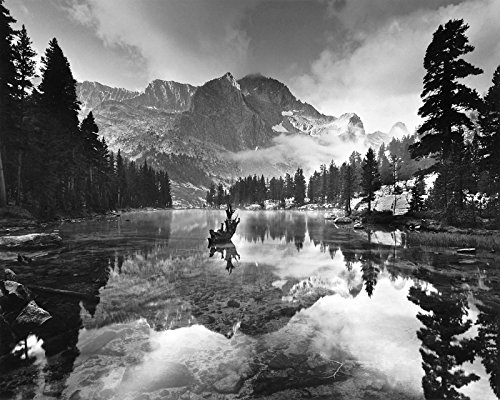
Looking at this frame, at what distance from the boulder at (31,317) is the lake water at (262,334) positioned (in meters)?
0.30

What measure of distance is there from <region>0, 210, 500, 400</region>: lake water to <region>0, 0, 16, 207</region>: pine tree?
2201 cm

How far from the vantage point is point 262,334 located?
297 inches

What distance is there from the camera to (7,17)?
26.4m

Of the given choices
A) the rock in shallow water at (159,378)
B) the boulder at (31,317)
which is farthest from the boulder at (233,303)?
the boulder at (31,317)

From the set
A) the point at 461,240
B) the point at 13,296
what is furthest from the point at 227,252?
the point at 461,240

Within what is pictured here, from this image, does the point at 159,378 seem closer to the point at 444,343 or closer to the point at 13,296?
the point at 13,296

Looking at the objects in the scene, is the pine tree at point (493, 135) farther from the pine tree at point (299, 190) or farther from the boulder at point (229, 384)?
the pine tree at point (299, 190)

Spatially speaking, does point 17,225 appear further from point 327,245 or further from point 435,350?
point 435,350

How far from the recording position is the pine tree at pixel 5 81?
2617cm

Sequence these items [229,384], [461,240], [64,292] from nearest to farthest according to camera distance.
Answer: [229,384] → [64,292] → [461,240]

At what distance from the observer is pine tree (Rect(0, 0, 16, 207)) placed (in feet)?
85.9

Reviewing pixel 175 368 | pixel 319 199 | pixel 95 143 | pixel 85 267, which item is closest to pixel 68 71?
pixel 95 143

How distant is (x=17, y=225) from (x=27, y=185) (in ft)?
40.6

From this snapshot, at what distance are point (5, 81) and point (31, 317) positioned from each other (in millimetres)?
31822
